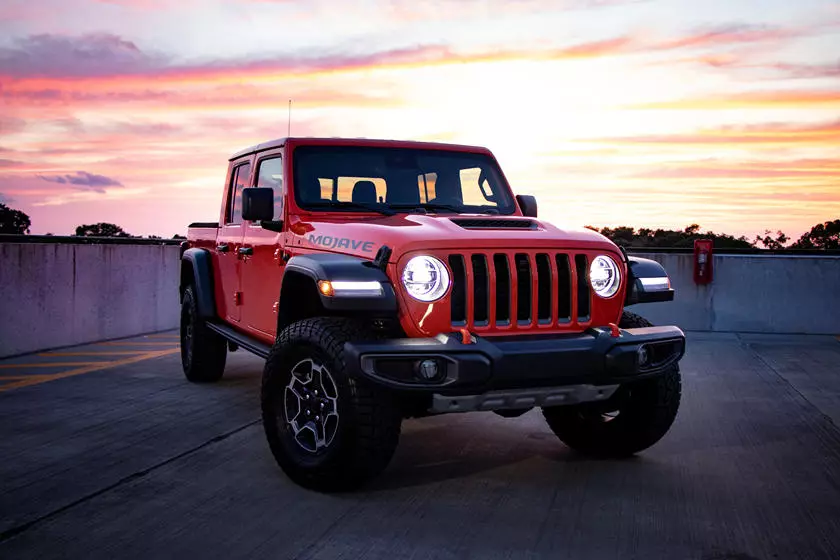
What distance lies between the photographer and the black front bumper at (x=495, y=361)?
469 cm

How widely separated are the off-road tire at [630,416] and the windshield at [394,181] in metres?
1.57

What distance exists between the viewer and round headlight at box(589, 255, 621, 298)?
537cm

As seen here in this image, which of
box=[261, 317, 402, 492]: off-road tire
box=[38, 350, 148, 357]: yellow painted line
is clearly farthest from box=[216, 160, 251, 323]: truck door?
box=[38, 350, 148, 357]: yellow painted line

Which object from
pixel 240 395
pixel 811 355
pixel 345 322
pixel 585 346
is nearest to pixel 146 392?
pixel 240 395

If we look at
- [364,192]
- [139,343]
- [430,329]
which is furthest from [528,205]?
[139,343]

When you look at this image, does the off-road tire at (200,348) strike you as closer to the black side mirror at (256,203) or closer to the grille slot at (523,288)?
the black side mirror at (256,203)

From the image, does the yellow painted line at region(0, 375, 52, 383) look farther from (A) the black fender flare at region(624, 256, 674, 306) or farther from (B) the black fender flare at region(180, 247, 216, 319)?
(A) the black fender flare at region(624, 256, 674, 306)

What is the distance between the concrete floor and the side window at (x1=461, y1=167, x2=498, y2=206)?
1.68 metres

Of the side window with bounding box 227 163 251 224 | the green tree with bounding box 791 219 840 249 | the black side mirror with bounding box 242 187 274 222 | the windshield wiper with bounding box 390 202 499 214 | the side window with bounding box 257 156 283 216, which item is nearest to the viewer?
the black side mirror with bounding box 242 187 274 222

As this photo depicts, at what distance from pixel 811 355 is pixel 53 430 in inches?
358

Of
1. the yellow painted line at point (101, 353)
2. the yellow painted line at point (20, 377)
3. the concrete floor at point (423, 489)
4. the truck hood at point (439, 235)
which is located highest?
the truck hood at point (439, 235)

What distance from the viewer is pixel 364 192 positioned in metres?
6.45

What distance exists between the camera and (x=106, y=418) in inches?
279

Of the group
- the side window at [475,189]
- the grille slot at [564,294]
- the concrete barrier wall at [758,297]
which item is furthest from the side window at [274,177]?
the concrete barrier wall at [758,297]
